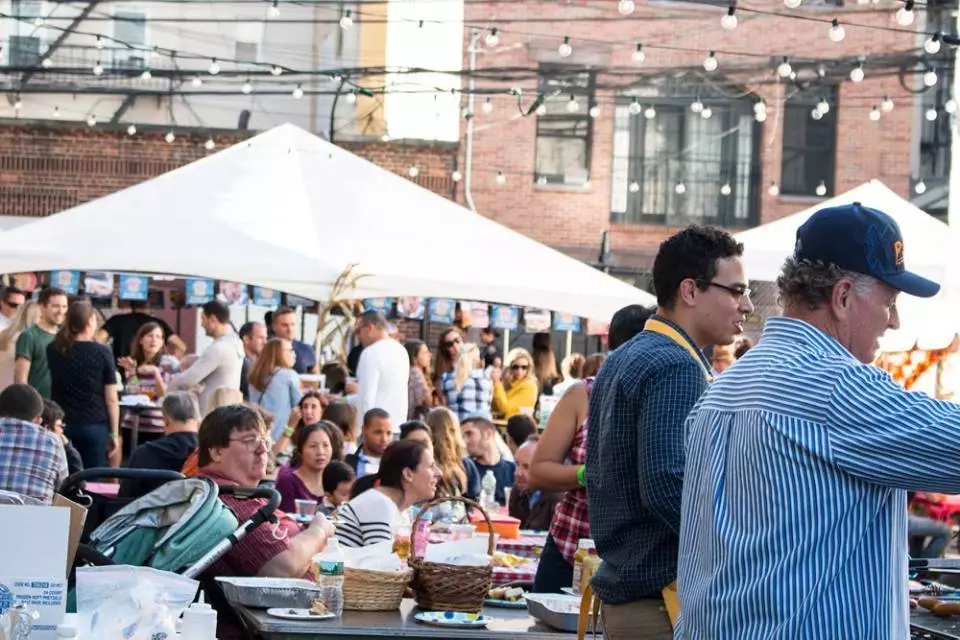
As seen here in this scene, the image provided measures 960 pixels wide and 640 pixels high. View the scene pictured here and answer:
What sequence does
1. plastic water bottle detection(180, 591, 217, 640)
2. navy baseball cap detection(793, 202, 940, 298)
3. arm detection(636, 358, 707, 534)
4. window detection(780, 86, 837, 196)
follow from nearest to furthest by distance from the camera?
navy baseball cap detection(793, 202, 940, 298) < arm detection(636, 358, 707, 534) < plastic water bottle detection(180, 591, 217, 640) < window detection(780, 86, 837, 196)

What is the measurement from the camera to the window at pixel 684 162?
1119 inches

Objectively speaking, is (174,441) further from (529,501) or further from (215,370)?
(215,370)

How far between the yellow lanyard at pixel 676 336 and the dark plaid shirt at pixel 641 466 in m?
0.04

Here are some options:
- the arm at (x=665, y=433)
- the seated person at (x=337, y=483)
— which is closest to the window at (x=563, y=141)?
the seated person at (x=337, y=483)

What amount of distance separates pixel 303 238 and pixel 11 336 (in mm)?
2464

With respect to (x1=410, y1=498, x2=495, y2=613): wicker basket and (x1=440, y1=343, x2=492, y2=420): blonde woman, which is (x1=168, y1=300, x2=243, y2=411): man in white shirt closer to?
(x1=440, y1=343, x2=492, y2=420): blonde woman

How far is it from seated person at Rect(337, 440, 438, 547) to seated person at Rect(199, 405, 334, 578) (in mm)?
968

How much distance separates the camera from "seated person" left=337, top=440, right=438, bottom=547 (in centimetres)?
816

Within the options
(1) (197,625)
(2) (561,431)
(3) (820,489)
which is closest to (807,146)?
(2) (561,431)

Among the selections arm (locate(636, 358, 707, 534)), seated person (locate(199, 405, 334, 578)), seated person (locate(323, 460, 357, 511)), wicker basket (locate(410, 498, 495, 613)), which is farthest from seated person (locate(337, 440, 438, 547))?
arm (locate(636, 358, 707, 534))

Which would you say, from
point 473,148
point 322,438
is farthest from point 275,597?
point 473,148

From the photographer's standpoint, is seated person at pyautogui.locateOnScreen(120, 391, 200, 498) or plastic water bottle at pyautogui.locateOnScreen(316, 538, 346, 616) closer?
plastic water bottle at pyautogui.locateOnScreen(316, 538, 346, 616)

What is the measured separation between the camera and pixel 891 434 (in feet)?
10.2

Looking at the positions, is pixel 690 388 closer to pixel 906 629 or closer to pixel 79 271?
pixel 906 629
